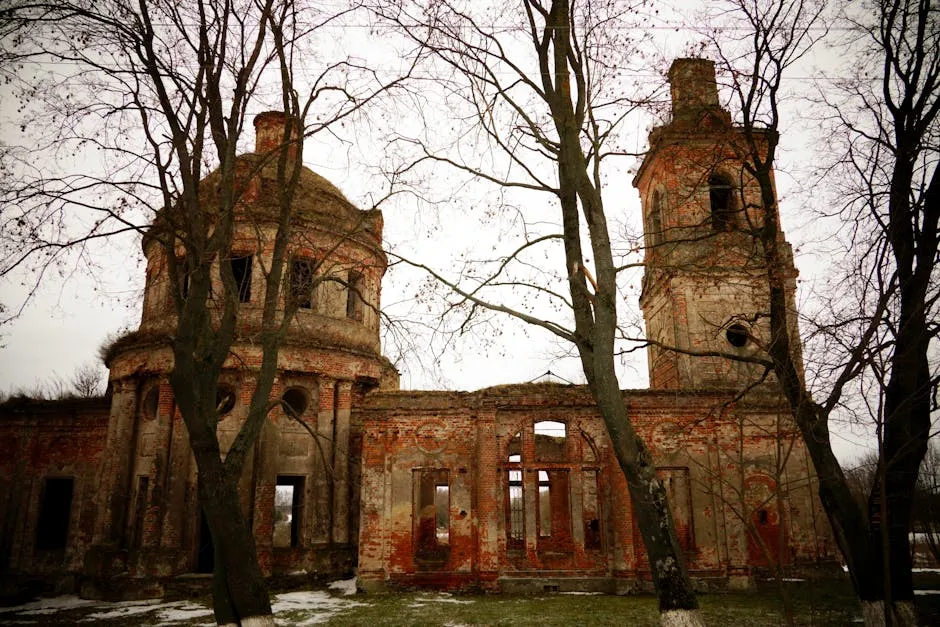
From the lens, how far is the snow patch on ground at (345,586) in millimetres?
15555

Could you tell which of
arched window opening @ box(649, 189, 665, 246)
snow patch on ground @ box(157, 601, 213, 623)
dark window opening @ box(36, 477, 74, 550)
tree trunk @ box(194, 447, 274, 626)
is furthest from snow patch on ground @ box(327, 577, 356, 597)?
arched window opening @ box(649, 189, 665, 246)

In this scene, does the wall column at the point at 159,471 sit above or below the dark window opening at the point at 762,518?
above

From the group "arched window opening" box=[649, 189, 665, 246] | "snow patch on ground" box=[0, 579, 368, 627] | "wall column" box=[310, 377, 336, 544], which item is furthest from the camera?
"arched window opening" box=[649, 189, 665, 246]

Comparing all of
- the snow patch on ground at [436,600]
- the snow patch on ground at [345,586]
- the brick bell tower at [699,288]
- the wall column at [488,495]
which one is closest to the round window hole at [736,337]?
A: the brick bell tower at [699,288]

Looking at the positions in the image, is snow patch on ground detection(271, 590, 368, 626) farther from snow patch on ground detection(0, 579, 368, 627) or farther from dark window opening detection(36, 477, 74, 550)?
dark window opening detection(36, 477, 74, 550)

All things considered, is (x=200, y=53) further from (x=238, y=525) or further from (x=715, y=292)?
(x=715, y=292)

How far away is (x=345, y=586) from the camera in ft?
52.9

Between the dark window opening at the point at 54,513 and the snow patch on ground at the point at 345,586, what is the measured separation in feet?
28.8

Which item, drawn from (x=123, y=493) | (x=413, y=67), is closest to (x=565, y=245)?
(x=413, y=67)

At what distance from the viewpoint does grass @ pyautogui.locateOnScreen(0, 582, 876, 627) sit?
1180 cm

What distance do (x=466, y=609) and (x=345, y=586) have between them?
4.30m

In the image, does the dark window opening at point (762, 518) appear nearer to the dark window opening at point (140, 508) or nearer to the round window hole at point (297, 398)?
the round window hole at point (297, 398)

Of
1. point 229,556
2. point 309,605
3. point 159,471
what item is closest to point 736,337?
point 309,605

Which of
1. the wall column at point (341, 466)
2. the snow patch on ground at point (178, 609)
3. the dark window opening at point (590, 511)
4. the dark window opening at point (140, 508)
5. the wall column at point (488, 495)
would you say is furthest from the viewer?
the dark window opening at point (590, 511)
